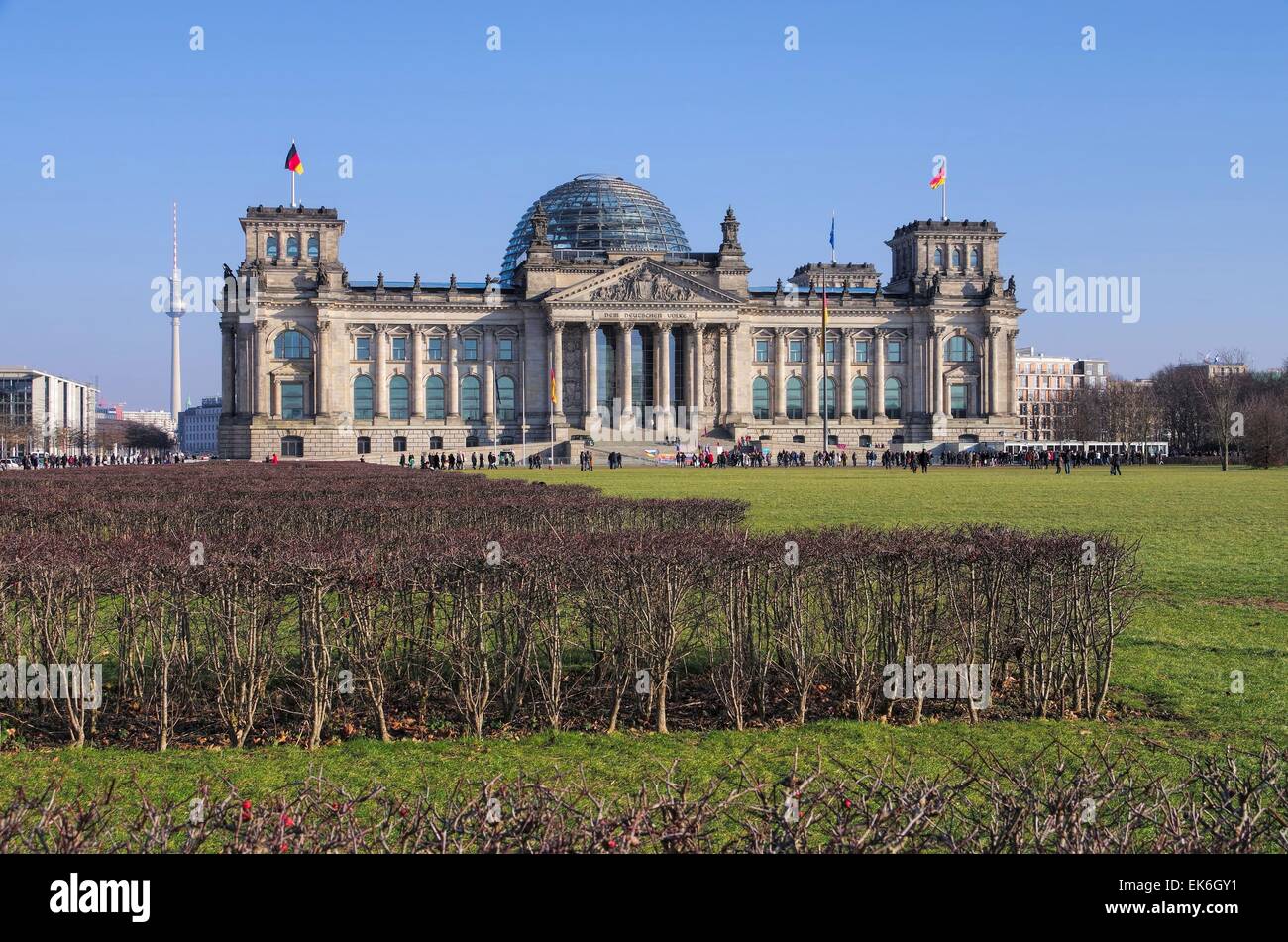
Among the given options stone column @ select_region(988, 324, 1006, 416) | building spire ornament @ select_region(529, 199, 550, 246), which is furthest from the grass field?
stone column @ select_region(988, 324, 1006, 416)

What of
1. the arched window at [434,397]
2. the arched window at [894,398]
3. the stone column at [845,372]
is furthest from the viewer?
the arched window at [894,398]

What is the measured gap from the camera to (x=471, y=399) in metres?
→ 117

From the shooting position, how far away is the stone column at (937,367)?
122 m

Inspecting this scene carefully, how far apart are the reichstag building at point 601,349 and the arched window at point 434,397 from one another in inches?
5.7

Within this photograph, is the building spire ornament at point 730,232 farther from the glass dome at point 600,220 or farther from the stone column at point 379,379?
the stone column at point 379,379

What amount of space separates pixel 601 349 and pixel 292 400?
3038 centimetres

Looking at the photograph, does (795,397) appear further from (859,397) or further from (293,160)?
(293,160)

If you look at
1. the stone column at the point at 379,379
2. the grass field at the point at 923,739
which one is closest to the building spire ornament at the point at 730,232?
the stone column at the point at 379,379

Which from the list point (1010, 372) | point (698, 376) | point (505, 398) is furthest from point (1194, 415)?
point (505, 398)

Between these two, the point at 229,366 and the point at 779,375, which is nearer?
the point at 229,366

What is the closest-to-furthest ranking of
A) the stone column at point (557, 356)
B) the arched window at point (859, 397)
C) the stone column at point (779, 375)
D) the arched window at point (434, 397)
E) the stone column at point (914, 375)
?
1. the stone column at point (557, 356)
2. the arched window at point (434, 397)
3. the stone column at point (779, 375)
4. the stone column at point (914, 375)
5. the arched window at point (859, 397)

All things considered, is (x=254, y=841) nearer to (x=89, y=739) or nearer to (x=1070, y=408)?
(x=89, y=739)


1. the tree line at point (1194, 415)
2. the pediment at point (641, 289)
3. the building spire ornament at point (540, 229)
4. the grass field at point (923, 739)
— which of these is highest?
the building spire ornament at point (540, 229)
